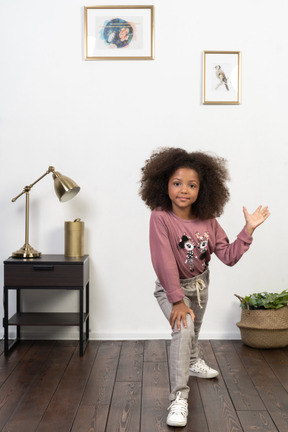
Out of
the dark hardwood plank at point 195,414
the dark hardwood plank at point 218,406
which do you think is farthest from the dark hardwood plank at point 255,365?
the dark hardwood plank at point 195,414

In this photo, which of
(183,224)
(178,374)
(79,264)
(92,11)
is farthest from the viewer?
(92,11)

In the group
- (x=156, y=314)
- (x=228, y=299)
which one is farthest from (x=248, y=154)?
(x=156, y=314)

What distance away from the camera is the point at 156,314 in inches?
129

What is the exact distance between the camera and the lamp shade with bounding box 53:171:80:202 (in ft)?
9.61

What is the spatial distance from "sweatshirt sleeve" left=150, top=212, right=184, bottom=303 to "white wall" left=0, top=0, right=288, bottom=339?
3.27 ft

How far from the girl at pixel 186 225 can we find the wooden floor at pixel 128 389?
0.22 m

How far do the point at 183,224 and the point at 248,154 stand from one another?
111 cm

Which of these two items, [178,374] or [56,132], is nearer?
[178,374]

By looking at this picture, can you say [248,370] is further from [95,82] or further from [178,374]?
[95,82]

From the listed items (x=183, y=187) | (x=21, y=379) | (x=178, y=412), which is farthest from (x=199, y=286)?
(x=21, y=379)

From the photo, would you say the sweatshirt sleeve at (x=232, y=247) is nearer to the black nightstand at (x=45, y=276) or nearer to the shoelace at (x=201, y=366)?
the shoelace at (x=201, y=366)

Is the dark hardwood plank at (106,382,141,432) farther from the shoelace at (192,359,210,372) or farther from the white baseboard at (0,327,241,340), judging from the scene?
the white baseboard at (0,327,241,340)

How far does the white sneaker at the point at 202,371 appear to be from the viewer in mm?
2515

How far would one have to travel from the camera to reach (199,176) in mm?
2311
